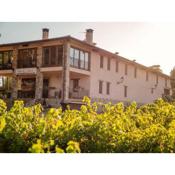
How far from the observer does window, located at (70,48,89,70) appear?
23.4m

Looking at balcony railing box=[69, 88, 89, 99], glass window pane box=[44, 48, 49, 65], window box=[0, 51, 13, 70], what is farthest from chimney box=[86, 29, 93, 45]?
window box=[0, 51, 13, 70]

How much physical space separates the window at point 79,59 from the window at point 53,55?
2.78 ft

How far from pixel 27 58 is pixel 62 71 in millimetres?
4236

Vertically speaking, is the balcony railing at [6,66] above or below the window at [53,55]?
below

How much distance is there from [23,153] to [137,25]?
25.0 ft

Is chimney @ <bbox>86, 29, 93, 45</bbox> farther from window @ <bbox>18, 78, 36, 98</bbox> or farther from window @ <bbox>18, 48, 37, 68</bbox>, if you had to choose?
window @ <bbox>18, 78, 36, 98</bbox>

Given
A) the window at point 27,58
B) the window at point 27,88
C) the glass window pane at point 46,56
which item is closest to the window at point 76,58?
the glass window pane at point 46,56

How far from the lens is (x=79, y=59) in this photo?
24.0 m

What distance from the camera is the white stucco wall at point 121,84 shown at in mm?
25500

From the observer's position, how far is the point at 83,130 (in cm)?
429

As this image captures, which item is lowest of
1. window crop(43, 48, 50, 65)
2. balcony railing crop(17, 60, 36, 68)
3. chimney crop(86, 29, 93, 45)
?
balcony railing crop(17, 60, 36, 68)

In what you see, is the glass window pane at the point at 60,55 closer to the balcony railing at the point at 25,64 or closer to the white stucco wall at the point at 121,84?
the balcony railing at the point at 25,64
